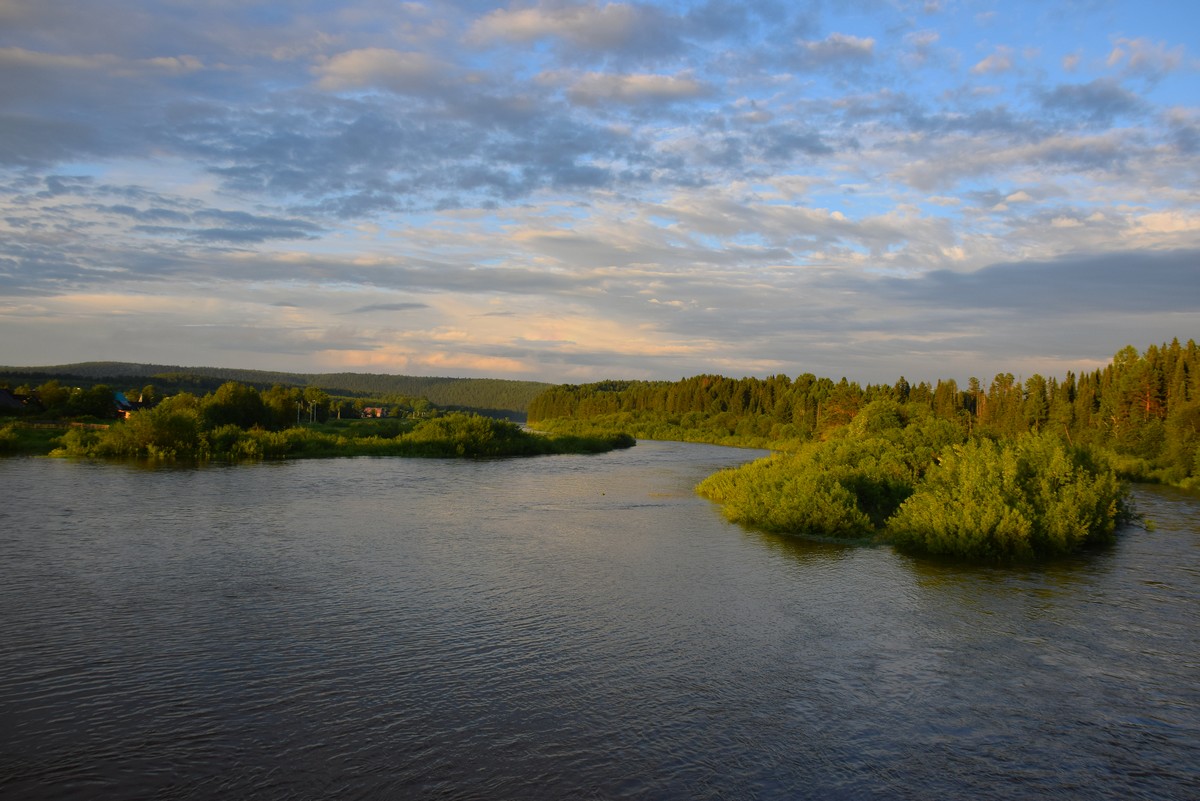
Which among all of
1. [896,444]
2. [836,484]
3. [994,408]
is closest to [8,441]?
[836,484]

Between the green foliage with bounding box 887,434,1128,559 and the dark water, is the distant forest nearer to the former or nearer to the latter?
the green foliage with bounding box 887,434,1128,559

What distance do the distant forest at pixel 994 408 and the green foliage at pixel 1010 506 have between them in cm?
331

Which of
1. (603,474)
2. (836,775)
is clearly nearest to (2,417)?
(603,474)

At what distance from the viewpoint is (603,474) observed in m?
51.8

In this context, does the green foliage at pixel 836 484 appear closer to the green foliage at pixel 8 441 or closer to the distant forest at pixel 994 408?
the distant forest at pixel 994 408

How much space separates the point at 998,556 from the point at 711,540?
820 cm

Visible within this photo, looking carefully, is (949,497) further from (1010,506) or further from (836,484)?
(836,484)

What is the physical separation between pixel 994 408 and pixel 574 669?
95551mm

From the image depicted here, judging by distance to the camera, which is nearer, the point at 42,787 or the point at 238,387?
the point at 42,787

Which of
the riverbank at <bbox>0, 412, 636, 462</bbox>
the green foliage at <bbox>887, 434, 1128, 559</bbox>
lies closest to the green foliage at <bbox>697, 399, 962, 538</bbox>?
the green foliage at <bbox>887, 434, 1128, 559</bbox>

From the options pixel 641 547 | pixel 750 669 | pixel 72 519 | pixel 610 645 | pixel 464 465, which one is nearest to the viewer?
pixel 750 669

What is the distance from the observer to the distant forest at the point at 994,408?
5366cm

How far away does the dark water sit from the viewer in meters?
9.88

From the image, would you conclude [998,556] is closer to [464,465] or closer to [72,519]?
[72,519]
